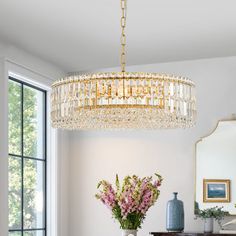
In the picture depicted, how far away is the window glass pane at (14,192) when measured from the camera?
5.52 metres

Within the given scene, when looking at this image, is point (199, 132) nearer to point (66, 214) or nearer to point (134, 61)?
point (134, 61)

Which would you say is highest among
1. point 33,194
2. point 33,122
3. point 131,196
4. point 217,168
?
point 33,122

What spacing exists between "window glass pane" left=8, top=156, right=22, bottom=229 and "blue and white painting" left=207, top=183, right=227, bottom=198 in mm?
1688

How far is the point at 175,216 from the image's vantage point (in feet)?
18.5

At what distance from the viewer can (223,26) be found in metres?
4.92

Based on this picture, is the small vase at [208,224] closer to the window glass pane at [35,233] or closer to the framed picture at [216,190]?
the framed picture at [216,190]

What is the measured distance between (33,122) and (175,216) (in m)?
1.56

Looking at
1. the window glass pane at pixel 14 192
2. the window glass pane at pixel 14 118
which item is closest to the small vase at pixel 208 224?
the window glass pane at pixel 14 192

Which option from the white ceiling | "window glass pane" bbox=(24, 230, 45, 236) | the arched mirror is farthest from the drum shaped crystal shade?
"window glass pane" bbox=(24, 230, 45, 236)

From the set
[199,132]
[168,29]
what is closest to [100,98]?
[168,29]

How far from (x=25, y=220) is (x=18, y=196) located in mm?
257

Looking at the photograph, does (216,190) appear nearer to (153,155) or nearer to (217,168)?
(217,168)

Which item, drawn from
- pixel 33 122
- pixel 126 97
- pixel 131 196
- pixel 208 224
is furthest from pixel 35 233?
pixel 126 97

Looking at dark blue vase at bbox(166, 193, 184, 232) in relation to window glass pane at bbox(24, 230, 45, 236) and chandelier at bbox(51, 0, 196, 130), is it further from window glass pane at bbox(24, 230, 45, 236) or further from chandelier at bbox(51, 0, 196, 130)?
chandelier at bbox(51, 0, 196, 130)
